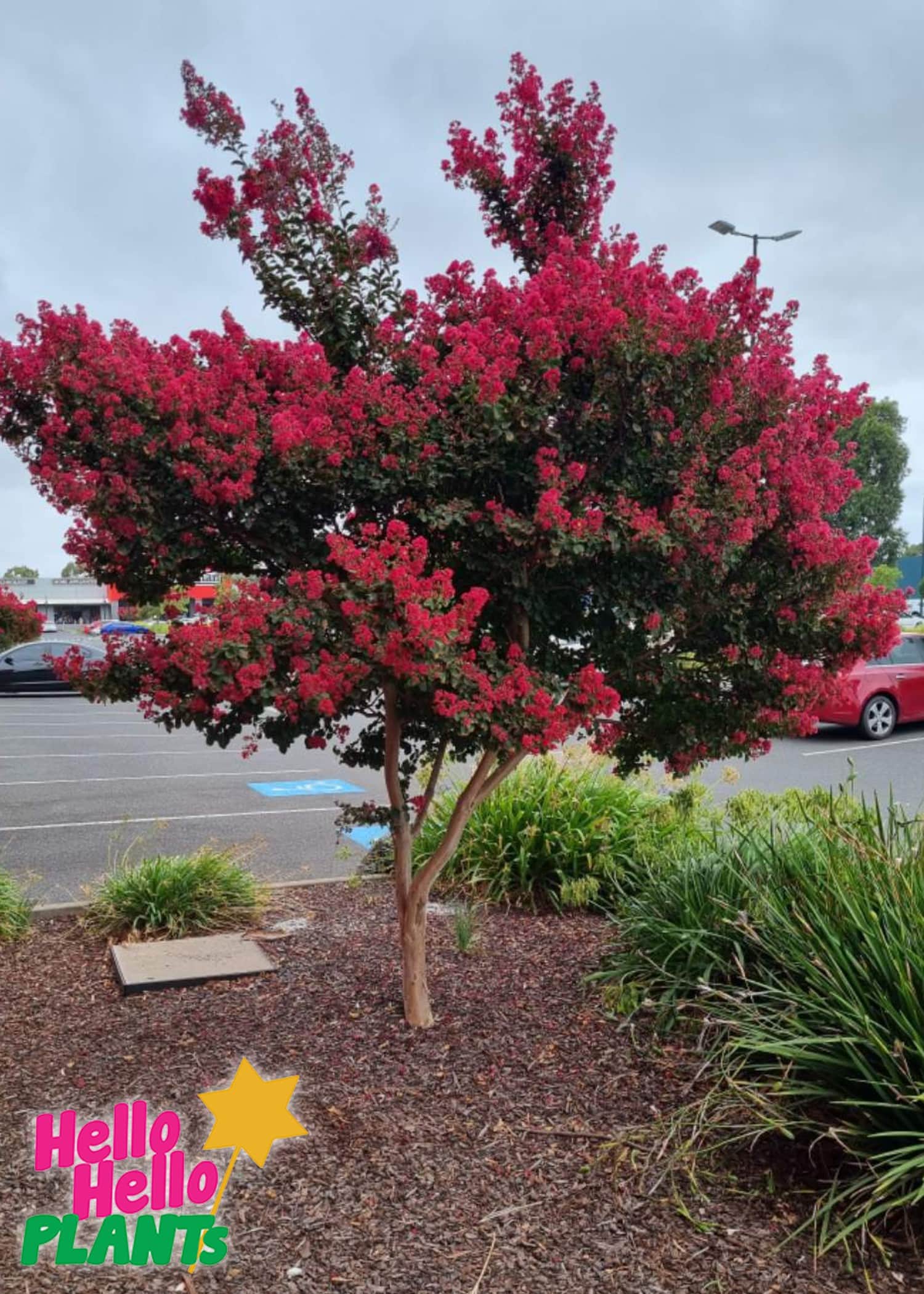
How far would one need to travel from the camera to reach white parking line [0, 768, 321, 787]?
1174 cm

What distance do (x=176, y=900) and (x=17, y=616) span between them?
2.38 meters

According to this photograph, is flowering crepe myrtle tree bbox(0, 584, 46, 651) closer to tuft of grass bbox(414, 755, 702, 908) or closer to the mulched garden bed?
the mulched garden bed

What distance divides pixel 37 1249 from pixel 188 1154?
0.51 metres

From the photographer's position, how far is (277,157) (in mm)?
3594

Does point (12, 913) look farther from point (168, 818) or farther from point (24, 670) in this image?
point (24, 670)

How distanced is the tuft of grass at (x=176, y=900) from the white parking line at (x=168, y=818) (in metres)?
3.46

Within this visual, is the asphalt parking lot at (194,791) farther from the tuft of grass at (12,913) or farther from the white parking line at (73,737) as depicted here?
the tuft of grass at (12,913)

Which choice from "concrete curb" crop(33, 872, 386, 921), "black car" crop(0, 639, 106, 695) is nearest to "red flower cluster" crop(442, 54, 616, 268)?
"concrete curb" crop(33, 872, 386, 921)

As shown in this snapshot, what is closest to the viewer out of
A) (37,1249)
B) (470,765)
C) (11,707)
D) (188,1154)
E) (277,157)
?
(37,1249)

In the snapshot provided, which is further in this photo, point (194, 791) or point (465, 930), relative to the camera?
point (194, 791)

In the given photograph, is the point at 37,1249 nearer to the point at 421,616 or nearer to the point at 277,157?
the point at 421,616

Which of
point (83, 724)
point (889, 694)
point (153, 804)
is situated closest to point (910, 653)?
point (889, 694)

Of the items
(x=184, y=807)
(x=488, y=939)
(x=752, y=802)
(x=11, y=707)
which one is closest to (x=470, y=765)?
(x=184, y=807)

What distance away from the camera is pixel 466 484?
347cm
